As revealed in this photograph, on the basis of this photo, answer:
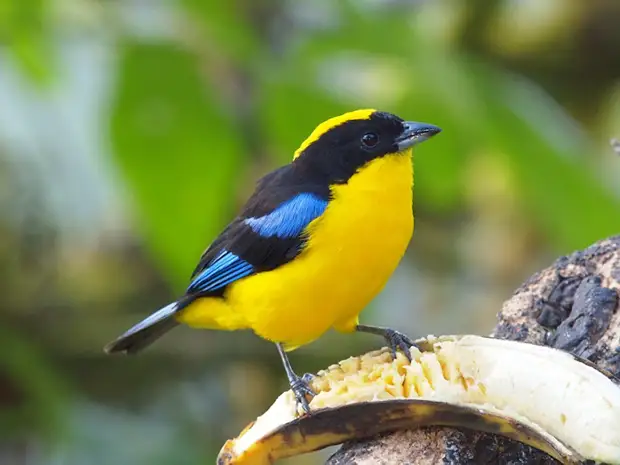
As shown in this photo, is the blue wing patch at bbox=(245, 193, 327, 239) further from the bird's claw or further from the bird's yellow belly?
the bird's claw

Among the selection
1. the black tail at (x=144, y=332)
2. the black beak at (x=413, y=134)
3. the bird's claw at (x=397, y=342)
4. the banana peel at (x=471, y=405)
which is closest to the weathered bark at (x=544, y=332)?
the banana peel at (x=471, y=405)

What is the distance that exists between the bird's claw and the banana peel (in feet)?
0.44

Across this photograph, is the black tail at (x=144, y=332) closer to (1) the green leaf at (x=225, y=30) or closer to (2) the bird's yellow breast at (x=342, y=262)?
(2) the bird's yellow breast at (x=342, y=262)

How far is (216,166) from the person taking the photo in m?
2.17

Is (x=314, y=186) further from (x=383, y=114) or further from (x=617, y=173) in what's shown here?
(x=617, y=173)

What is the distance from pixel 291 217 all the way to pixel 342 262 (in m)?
0.16

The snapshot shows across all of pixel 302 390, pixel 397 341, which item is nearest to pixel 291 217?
pixel 397 341

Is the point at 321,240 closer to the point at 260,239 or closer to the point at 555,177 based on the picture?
the point at 260,239

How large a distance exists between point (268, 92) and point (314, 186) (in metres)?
0.39

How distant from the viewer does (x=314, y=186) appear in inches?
76.9

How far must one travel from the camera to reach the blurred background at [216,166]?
219cm

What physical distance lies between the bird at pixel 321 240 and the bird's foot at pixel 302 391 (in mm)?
95

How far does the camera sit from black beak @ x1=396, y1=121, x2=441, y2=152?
188 cm

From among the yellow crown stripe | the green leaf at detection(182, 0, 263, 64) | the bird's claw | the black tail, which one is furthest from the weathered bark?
the green leaf at detection(182, 0, 263, 64)
